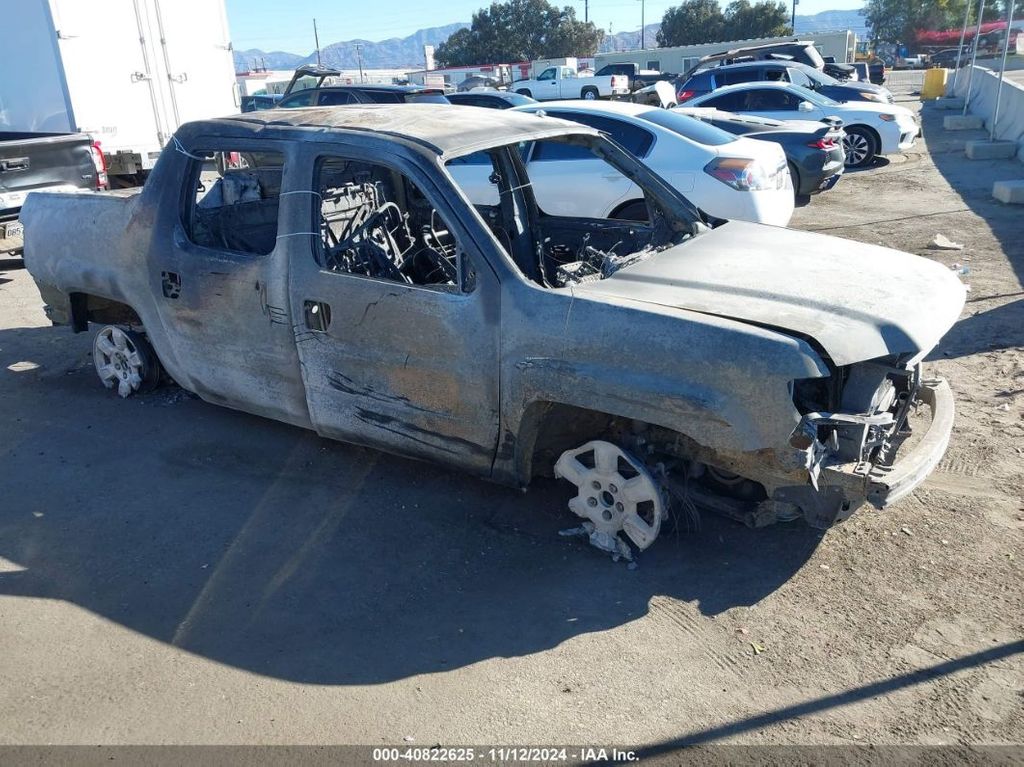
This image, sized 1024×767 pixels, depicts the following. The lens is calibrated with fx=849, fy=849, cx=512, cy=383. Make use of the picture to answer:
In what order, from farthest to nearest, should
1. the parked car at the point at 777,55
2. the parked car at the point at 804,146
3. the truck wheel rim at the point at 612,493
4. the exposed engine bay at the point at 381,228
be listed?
the parked car at the point at 777,55
the parked car at the point at 804,146
the exposed engine bay at the point at 381,228
the truck wheel rim at the point at 612,493

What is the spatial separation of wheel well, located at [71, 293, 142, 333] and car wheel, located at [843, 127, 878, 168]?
44.1 feet

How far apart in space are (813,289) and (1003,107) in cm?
1751

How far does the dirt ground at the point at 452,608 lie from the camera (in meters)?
3.00

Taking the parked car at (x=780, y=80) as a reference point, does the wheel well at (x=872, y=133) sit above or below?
below

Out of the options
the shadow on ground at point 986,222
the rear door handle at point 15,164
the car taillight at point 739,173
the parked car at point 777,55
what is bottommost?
the shadow on ground at point 986,222

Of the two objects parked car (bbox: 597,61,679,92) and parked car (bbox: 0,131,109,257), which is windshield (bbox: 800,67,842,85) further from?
parked car (bbox: 597,61,679,92)

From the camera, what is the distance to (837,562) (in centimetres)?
381

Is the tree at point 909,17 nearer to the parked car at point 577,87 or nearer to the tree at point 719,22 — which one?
the tree at point 719,22

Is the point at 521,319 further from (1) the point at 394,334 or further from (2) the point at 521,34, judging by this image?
(2) the point at 521,34

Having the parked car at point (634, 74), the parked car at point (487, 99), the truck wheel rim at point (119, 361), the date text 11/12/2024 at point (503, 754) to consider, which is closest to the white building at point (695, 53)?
the parked car at point (634, 74)

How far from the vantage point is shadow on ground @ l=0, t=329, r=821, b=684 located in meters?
3.44

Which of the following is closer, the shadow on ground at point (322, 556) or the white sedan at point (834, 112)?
the shadow on ground at point (322, 556)

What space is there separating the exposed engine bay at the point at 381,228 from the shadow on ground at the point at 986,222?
3.78 m

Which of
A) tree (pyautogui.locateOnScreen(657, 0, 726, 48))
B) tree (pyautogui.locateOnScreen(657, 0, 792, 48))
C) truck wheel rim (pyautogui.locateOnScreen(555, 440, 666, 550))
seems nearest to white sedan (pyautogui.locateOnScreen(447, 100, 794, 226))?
truck wheel rim (pyautogui.locateOnScreen(555, 440, 666, 550))
